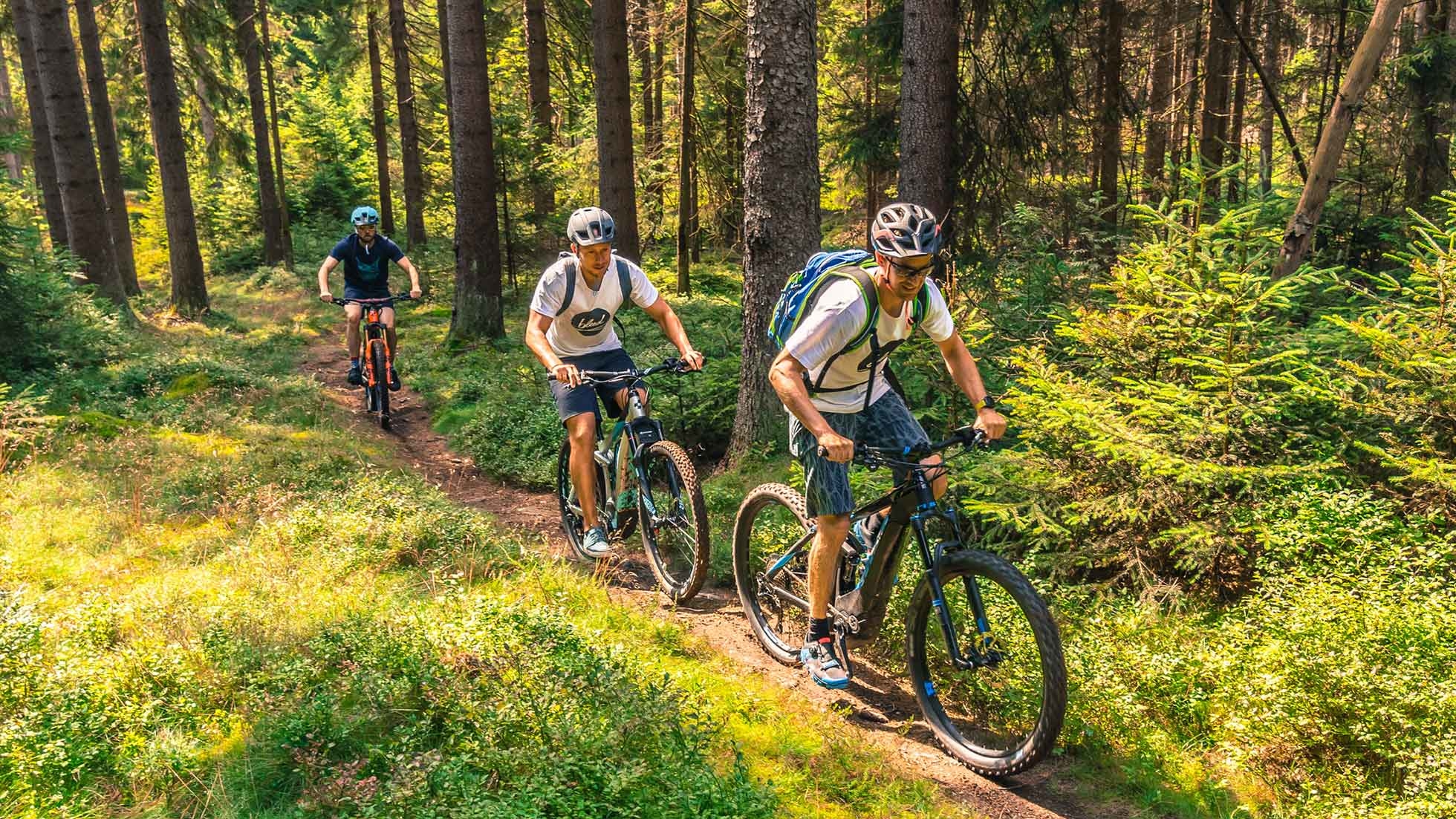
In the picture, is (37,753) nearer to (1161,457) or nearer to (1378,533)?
(1161,457)

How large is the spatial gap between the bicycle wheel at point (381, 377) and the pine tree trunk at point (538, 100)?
9.26 metres

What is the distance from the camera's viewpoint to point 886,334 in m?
Result: 4.60

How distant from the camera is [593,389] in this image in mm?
6719

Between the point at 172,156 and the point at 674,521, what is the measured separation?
1747cm

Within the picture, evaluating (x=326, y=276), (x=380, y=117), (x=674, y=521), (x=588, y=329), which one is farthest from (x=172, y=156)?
(x=674, y=521)

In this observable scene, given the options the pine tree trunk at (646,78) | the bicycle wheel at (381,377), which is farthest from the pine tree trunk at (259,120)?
the bicycle wheel at (381,377)

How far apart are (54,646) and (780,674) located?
386 cm

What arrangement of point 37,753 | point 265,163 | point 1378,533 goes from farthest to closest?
point 265,163 < point 1378,533 < point 37,753

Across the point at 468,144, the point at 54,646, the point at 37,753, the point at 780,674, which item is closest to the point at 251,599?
the point at 54,646

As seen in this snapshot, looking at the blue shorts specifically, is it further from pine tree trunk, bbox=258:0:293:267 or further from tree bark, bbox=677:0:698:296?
pine tree trunk, bbox=258:0:293:267

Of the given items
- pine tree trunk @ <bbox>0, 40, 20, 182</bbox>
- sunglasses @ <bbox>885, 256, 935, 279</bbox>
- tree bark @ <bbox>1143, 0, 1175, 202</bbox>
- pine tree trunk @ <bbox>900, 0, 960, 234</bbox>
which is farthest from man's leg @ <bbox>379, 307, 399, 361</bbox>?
pine tree trunk @ <bbox>0, 40, 20, 182</bbox>

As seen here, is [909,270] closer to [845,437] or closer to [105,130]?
[845,437]

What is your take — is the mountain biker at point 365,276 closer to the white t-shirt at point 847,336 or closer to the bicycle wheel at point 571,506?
A: the bicycle wheel at point 571,506

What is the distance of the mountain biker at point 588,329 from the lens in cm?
627
